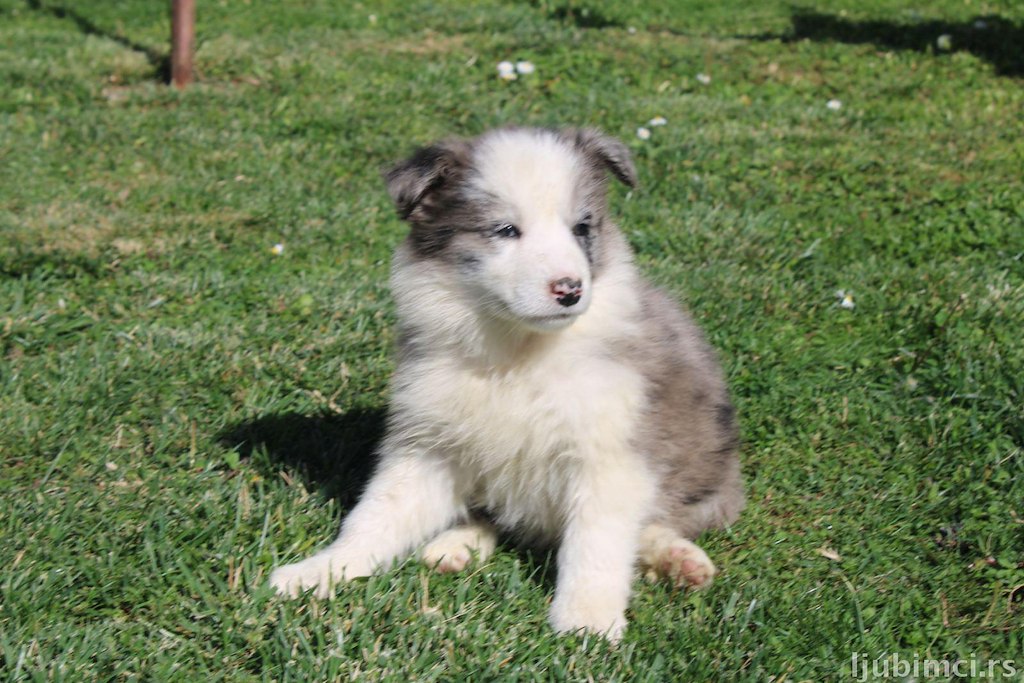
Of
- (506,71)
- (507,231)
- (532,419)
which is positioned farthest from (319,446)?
(506,71)

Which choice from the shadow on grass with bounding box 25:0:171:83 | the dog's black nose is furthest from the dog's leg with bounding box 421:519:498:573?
the shadow on grass with bounding box 25:0:171:83

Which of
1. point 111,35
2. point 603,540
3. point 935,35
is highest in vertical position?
point 935,35

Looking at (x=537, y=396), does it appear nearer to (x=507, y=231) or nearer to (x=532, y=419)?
(x=532, y=419)

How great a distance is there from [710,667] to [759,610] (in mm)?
337

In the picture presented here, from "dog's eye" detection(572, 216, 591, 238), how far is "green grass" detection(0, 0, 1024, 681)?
1.04 m

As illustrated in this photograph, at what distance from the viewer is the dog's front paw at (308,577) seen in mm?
2906

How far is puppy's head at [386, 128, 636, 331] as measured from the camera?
9.45 ft

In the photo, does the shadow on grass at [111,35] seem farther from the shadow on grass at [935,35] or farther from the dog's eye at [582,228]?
the dog's eye at [582,228]

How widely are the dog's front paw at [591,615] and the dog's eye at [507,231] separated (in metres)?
1.06

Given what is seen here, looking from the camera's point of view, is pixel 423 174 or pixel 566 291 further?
pixel 423 174

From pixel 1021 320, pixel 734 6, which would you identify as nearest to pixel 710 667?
pixel 1021 320

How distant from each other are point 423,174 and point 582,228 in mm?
512

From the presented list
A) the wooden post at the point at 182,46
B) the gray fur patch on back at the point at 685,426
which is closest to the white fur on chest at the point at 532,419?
the gray fur patch on back at the point at 685,426

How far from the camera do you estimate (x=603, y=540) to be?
2988mm
